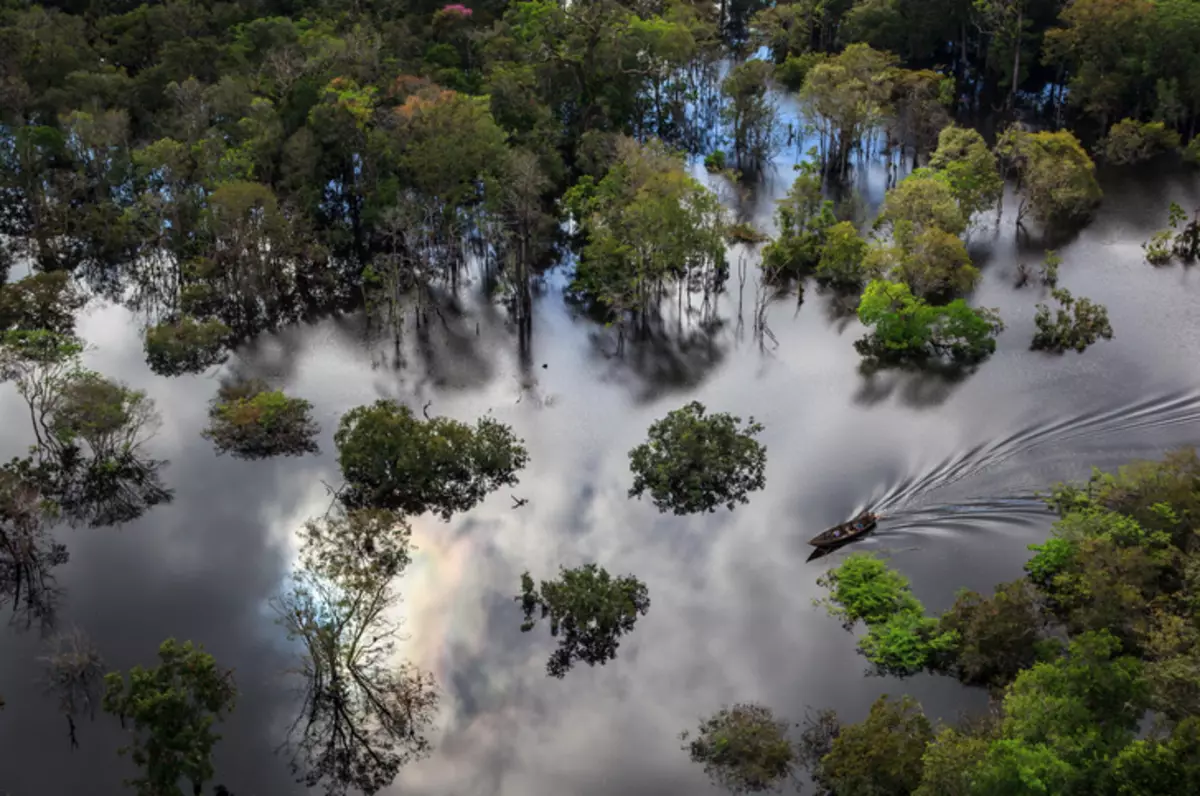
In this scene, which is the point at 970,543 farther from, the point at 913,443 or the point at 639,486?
the point at 639,486

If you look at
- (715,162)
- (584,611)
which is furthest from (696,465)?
(715,162)

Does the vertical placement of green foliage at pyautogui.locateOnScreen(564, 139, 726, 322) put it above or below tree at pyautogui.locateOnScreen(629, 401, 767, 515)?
above

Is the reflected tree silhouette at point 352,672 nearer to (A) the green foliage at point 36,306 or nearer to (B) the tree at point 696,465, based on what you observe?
(B) the tree at point 696,465

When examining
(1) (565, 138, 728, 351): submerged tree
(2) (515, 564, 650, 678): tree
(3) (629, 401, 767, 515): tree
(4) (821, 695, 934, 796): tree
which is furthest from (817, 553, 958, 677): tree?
(1) (565, 138, 728, 351): submerged tree

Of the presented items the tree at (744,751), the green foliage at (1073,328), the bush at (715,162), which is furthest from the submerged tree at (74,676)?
the bush at (715,162)

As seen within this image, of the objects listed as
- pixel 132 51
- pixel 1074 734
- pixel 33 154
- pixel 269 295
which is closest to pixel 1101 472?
pixel 1074 734

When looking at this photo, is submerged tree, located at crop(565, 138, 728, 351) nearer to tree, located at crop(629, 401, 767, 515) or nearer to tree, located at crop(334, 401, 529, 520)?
tree, located at crop(629, 401, 767, 515)

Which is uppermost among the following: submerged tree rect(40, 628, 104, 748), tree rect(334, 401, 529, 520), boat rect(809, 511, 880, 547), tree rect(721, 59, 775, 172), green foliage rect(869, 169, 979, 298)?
tree rect(721, 59, 775, 172)
